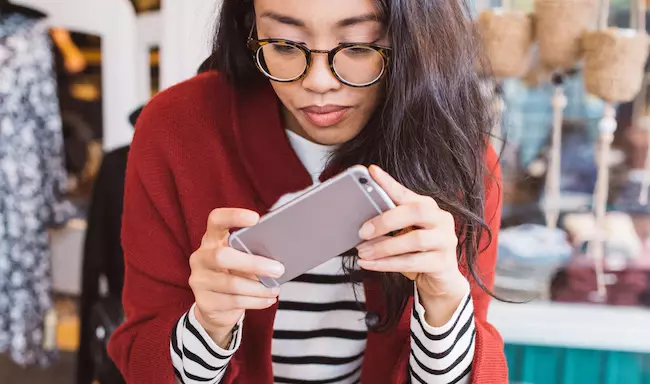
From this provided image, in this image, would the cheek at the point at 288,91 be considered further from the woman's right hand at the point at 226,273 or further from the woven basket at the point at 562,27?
the woven basket at the point at 562,27

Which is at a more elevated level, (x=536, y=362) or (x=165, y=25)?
(x=165, y=25)

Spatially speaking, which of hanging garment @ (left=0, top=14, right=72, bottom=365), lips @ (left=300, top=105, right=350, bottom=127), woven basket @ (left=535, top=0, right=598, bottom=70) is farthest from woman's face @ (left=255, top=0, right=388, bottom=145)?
hanging garment @ (left=0, top=14, right=72, bottom=365)

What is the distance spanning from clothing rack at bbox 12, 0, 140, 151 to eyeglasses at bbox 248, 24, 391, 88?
87 centimetres

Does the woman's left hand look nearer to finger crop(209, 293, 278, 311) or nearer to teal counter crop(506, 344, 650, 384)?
finger crop(209, 293, 278, 311)

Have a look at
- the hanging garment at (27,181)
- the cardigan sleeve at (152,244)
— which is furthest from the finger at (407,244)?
the hanging garment at (27,181)

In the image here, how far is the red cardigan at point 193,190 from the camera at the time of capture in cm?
78

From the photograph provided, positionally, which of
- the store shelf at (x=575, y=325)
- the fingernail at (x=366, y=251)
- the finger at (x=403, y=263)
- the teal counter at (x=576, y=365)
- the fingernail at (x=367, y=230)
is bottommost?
the teal counter at (x=576, y=365)

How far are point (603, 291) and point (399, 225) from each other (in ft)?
3.21

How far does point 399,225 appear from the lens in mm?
559

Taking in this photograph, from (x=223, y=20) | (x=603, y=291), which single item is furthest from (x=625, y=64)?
(x=223, y=20)

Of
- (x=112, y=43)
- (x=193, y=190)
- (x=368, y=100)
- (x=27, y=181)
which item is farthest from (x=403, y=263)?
(x=27, y=181)

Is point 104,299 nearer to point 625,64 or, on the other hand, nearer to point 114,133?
point 114,133

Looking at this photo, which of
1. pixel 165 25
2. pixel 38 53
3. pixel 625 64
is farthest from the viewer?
pixel 38 53

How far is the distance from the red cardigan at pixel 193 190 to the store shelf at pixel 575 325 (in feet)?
1.83
